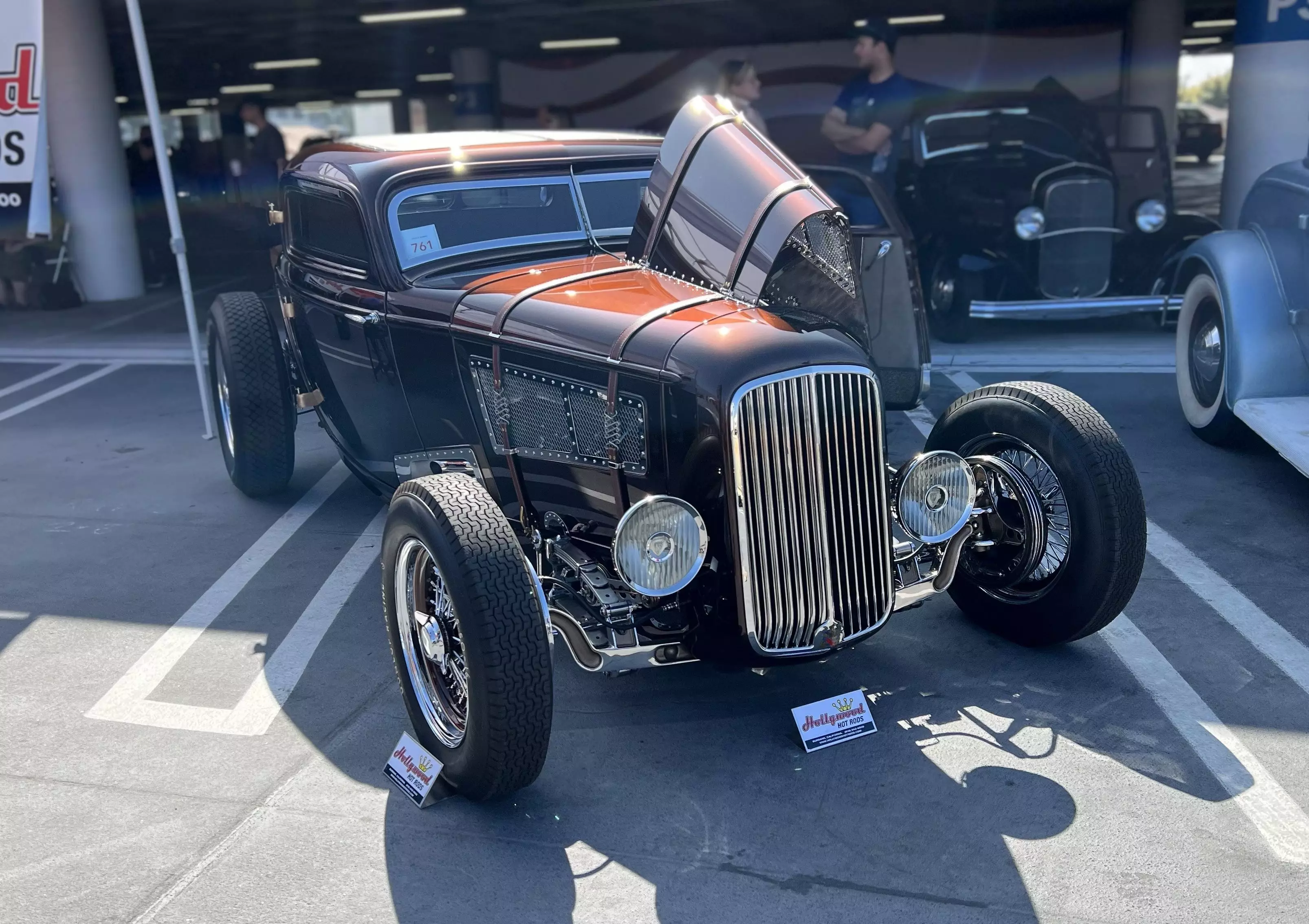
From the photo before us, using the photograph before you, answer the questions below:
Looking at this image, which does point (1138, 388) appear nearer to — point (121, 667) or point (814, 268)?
point (814, 268)

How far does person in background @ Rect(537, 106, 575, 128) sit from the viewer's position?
15891 millimetres

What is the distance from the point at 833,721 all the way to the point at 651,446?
100 centimetres

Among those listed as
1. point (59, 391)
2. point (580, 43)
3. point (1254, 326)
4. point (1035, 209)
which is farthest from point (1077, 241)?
point (580, 43)

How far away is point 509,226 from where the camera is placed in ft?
15.0

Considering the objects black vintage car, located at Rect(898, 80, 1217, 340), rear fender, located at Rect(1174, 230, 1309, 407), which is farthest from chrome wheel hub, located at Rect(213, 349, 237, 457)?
black vintage car, located at Rect(898, 80, 1217, 340)

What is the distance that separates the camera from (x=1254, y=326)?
5.63 meters

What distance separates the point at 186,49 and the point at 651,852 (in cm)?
2015

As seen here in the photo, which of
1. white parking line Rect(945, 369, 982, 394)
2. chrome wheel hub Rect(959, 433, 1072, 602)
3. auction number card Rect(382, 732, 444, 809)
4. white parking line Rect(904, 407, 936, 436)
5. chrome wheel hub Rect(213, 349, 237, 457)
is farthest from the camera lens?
white parking line Rect(945, 369, 982, 394)

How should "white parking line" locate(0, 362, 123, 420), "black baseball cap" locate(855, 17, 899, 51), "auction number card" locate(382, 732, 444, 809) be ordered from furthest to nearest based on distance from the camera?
"black baseball cap" locate(855, 17, 899, 51)
"white parking line" locate(0, 362, 123, 420)
"auction number card" locate(382, 732, 444, 809)

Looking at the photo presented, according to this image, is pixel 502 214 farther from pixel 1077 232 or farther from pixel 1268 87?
pixel 1268 87

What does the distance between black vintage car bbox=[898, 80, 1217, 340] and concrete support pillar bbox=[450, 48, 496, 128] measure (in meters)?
11.1

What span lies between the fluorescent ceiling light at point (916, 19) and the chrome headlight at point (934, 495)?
13976 mm

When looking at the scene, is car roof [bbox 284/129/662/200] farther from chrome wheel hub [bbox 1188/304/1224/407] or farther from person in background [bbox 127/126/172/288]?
person in background [bbox 127/126/172/288]

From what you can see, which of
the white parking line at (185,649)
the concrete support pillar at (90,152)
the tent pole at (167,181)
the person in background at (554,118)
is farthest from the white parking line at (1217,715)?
the person in background at (554,118)
